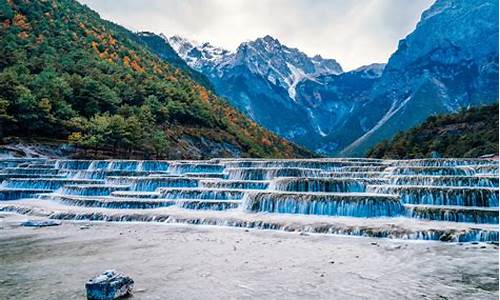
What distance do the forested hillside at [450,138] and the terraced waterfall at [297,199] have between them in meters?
30.2

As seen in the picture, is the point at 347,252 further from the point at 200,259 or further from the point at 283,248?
the point at 200,259

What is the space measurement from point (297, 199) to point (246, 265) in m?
12.5

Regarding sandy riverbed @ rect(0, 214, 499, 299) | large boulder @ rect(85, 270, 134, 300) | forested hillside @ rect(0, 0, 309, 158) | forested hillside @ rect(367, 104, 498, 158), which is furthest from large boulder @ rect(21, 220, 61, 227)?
forested hillside @ rect(367, 104, 498, 158)

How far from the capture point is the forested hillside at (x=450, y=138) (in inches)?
2598

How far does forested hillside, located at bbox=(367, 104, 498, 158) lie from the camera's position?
66.0 m

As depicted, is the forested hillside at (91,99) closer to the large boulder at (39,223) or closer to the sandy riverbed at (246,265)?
the large boulder at (39,223)

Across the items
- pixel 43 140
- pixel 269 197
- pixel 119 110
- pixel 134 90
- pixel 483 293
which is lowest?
pixel 483 293

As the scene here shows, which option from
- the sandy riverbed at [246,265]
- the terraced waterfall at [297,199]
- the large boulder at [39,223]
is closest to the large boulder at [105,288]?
the sandy riverbed at [246,265]

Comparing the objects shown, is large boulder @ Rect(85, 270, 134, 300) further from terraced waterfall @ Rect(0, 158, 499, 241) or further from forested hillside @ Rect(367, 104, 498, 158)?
forested hillside @ Rect(367, 104, 498, 158)

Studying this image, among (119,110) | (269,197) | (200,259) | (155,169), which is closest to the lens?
(200,259)

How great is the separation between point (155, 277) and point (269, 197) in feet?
49.4

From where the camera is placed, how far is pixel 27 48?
291 feet

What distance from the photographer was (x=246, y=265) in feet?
48.8

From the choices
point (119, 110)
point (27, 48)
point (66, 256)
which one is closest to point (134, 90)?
point (119, 110)
